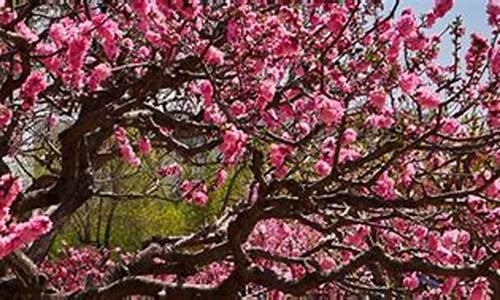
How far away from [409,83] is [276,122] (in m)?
1.46

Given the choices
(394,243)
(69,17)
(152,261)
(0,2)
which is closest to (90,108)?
(69,17)

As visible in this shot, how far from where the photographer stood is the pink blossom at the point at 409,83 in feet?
19.9

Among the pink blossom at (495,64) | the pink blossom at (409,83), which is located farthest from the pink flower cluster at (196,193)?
the pink blossom at (495,64)

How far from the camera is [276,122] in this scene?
7258 millimetres

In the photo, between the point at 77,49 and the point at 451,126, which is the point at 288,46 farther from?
the point at 77,49

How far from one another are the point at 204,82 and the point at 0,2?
204 cm

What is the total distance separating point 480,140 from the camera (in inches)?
225

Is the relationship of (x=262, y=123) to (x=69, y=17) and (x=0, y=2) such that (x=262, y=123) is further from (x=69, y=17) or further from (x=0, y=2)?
(x=0, y=2)

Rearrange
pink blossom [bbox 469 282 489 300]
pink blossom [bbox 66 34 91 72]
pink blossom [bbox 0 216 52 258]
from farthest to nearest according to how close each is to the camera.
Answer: pink blossom [bbox 469 282 489 300]
pink blossom [bbox 66 34 91 72]
pink blossom [bbox 0 216 52 258]

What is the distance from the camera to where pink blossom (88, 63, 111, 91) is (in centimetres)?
643

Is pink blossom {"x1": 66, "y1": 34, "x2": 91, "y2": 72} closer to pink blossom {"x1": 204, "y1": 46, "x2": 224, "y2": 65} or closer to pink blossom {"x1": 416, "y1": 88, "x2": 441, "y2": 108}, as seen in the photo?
pink blossom {"x1": 204, "y1": 46, "x2": 224, "y2": 65}

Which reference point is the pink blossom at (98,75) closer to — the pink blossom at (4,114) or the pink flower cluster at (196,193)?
the pink blossom at (4,114)

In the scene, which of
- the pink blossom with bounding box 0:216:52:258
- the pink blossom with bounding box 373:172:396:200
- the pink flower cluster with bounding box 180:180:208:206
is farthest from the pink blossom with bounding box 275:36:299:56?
the pink flower cluster with bounding box 180:180:208:206

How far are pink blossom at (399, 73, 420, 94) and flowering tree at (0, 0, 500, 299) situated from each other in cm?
1
